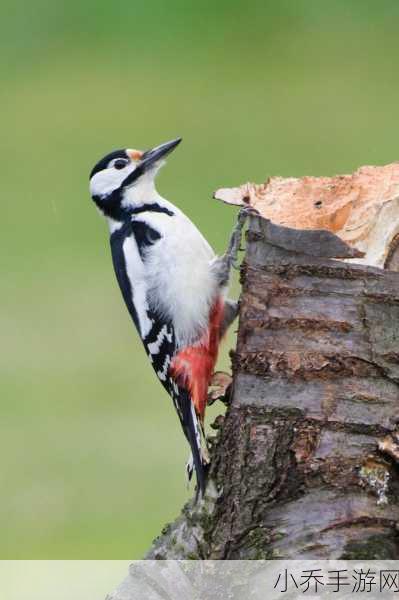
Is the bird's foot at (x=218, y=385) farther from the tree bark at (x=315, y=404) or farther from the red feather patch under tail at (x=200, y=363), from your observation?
the tree bark at (x=315, y=404)

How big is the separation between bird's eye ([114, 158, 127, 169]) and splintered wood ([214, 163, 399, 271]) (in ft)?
1.95

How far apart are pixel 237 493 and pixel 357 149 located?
7569mm

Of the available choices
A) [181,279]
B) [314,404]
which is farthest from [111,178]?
[314,404]

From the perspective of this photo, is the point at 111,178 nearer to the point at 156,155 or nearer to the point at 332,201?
the point at 156,155

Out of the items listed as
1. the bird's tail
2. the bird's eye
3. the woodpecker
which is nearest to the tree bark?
the bird's tail

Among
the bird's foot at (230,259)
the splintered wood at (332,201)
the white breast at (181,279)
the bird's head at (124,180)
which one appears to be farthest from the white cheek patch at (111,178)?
the splintered wood at (332,201)

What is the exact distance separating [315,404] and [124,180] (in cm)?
115

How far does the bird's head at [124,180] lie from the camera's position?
3990 mm

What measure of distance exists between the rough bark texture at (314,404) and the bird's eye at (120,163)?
3.08 ft

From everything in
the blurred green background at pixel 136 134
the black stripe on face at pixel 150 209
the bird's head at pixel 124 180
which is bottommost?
the black stripe on face at pixel 150 209

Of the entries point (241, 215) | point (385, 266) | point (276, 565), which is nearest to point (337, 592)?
point (276, 565)

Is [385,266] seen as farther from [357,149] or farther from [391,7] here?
[391,7]

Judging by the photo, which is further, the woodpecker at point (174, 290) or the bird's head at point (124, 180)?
the bird's head at point (124, 180)

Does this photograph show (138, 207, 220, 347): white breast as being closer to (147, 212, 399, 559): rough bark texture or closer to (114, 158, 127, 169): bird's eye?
(114, 158, 127, 169): bird's eye
